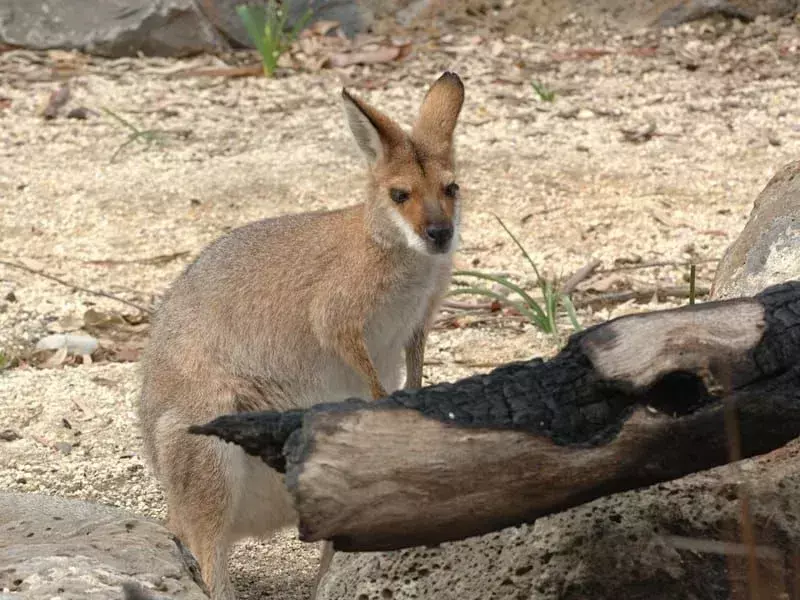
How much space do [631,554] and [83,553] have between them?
1.40 meters

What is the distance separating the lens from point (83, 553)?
11.3ft

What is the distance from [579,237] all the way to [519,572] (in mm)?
3901

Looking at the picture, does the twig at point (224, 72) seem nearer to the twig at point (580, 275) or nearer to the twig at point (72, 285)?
the twig at point (72, 285)

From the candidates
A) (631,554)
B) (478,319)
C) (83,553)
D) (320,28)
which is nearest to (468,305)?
(478,319)

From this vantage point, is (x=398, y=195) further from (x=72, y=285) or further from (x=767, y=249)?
(x=72, y=285)

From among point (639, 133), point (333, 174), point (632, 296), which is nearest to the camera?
point (632, 296)

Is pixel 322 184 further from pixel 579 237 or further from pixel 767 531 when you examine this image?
pixel 767 531

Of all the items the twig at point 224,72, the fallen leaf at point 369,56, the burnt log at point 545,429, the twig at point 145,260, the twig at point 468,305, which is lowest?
the fallen leaf at point 369,56

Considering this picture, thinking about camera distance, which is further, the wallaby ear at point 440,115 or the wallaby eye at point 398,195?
the wallaby ear at point 440,115

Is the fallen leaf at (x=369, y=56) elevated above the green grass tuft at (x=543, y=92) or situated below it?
below

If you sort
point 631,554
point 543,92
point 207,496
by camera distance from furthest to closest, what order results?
point 543,92, point 207,496, point 631,554

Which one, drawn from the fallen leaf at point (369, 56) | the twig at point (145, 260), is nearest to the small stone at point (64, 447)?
the twig at point (145, 260)

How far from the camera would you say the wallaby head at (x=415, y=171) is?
14.4 feet

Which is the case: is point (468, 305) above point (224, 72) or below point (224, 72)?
above
